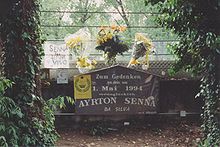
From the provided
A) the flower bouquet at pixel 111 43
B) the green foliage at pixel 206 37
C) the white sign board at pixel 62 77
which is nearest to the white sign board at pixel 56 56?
the white sign board at pixel 62 77

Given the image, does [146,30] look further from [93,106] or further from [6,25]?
[6,25]

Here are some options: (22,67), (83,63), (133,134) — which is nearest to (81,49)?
(83,63)

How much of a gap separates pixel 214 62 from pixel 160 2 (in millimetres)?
915

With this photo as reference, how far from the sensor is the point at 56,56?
5.39m

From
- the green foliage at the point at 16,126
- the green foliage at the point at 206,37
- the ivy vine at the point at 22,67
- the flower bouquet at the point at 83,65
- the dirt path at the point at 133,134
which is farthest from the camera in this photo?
the flower bouquet at the point at 83,65

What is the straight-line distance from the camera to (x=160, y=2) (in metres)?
4.03

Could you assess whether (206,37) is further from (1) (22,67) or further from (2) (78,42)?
(2) (78,42)

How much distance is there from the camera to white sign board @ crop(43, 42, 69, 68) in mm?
5355

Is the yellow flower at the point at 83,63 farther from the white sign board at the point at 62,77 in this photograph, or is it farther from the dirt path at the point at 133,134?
the dirt path at the point at 133,134

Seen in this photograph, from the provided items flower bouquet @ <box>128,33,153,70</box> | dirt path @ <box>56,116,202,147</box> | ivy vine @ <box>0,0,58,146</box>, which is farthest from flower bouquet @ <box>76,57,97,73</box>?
ivy vine @ <box>0,0,58,146</box>

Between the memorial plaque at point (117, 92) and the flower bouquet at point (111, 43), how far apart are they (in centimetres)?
33

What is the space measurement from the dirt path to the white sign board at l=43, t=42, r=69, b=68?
2.94ft

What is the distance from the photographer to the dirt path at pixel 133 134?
16.1ft

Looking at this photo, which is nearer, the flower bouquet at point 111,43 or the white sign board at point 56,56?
the white sign board at point 56,56
